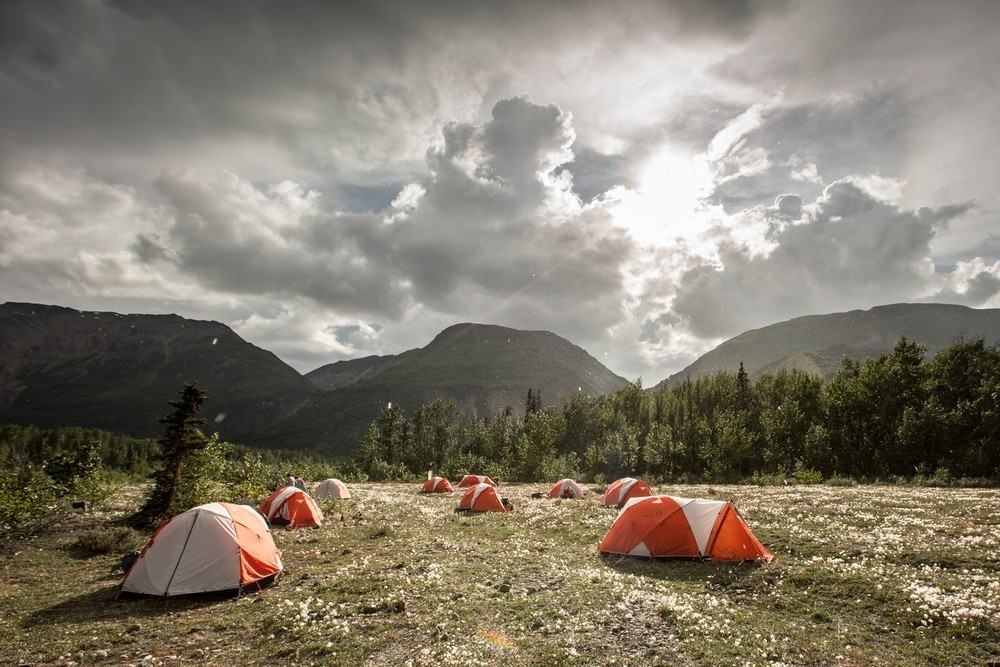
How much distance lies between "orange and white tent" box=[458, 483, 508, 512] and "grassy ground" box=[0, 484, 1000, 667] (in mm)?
14124

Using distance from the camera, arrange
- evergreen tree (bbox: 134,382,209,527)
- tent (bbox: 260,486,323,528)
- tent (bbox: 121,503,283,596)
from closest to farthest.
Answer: tent (bbox: 121,503,283,596)
evergreen tree (bbox: 134,382,209,527)
tent (bbox: 260,486,323,528)

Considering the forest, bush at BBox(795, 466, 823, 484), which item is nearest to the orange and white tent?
the forest

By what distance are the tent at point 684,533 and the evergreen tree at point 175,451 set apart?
70.2 feet

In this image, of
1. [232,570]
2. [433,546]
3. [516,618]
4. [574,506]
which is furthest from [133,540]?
[574,506]

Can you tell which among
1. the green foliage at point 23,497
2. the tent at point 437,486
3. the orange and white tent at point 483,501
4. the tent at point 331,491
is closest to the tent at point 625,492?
the orange and white tent at point 483,501

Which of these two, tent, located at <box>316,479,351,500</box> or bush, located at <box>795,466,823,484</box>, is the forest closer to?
bush, located at <box>795,466,823,484</box>

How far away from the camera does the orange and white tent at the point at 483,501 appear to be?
3650 centimetres

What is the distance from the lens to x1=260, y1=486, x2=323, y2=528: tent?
2836cm

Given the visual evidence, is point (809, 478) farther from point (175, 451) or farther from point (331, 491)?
point (175, 451)

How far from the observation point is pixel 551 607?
1343cm

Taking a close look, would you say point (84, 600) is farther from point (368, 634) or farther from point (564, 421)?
point (564, 421)

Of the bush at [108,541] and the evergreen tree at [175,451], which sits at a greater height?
the evergreen tree at [175,451]

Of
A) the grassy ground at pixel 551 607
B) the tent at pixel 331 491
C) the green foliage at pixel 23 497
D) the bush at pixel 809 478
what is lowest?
the tent at pixel 331 491

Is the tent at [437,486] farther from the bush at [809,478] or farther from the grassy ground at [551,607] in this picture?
the bush at [809,478]
